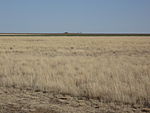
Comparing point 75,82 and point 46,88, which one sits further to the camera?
point 75,82

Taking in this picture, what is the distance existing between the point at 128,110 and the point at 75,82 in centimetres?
284

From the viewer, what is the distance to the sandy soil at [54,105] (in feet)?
13.7

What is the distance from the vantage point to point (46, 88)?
20.1 ft

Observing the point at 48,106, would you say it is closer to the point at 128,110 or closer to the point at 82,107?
the point at 82,107

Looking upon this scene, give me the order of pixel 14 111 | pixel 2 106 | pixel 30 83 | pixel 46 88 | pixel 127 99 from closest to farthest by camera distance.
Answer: pixel 14 111
pixel 2 106
pixel 127 99
pixel 46 88
pixel 30 83

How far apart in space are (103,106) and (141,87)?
184cm

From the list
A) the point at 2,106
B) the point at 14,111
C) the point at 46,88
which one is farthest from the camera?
the point at 46,88

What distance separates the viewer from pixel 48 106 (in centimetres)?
444

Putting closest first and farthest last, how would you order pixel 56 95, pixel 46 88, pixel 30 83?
1. pixel 56 95
2. pixel 46 88
3. pixel 30 83

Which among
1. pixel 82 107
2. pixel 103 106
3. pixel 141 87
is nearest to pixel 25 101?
pixel 82 107

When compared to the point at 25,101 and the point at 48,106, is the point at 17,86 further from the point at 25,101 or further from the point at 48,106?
the point at 48,106

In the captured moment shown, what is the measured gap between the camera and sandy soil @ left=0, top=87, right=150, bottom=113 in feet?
13.7

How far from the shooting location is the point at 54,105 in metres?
4.52

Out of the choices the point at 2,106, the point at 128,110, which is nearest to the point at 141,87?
the point at 128,110
